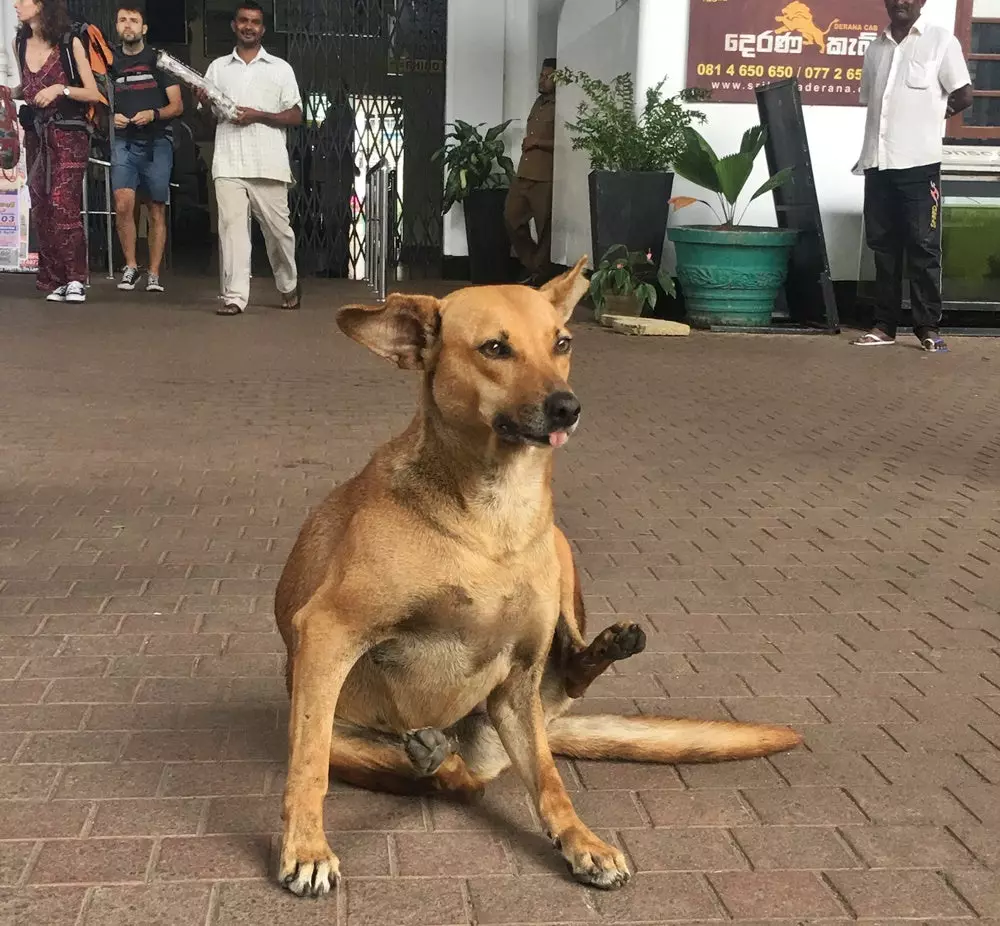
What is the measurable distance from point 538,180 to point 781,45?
3.85m

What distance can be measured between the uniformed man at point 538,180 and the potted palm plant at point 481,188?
50 cm

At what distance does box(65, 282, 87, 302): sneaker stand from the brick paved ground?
4463 mm

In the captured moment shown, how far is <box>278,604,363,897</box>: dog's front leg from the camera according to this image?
225cm

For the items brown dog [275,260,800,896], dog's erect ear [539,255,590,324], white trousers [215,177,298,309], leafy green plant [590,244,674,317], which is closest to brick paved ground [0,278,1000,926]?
brown dog [275,260,800,896]

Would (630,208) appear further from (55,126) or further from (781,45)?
(55,126)

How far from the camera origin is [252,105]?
1098cm

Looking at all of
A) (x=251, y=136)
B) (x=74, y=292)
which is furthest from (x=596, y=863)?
(x=74, y=292)

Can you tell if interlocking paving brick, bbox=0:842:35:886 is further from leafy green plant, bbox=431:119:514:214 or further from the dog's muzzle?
leafy green plant, bbox=431:119:514:214

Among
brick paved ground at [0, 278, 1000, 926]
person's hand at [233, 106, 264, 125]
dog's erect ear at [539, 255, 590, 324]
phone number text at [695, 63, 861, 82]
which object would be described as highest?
phone number text at [695, 63, 861, 82]

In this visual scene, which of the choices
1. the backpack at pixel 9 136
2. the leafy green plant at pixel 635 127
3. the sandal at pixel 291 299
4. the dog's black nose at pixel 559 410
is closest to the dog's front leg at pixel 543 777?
the dog's black nose at pixel 559 410

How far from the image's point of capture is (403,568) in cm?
234

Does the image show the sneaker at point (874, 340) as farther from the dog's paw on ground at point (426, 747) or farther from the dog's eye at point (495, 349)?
the dog's paw on ground at point (426, 747)

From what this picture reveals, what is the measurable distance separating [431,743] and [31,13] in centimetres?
1055

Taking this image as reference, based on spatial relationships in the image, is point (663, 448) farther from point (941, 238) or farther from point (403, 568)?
point (941, 238)
